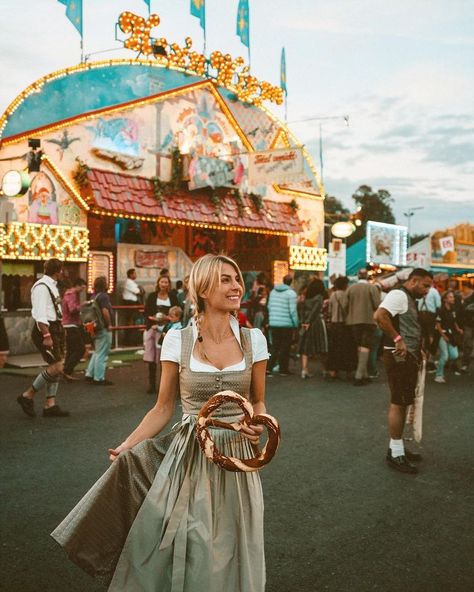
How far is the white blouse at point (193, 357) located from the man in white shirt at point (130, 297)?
563 inches

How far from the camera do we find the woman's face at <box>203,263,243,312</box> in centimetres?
296

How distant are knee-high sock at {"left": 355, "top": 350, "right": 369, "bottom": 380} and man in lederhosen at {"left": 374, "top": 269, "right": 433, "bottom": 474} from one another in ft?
16.5

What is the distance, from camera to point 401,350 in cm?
602

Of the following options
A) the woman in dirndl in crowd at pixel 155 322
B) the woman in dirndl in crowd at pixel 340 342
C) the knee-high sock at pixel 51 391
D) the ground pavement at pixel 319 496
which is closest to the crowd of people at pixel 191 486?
the ground pavement at pixel 319 496

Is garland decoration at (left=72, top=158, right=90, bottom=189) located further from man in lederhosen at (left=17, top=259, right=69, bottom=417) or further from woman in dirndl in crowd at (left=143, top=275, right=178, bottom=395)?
man in lederhosen at (left=17, top=259, right=69, bottom=417)

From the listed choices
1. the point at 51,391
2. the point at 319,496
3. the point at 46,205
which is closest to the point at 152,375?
the point at 51,391

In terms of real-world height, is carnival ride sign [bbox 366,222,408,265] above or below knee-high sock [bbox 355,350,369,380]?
above

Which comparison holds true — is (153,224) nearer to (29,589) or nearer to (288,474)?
(288,474)

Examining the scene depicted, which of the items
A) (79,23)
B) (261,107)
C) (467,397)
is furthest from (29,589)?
(261,107)

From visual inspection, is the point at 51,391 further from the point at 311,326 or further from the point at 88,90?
the point at 88,90

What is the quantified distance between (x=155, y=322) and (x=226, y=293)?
710 centimetres

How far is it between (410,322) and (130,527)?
4107mm

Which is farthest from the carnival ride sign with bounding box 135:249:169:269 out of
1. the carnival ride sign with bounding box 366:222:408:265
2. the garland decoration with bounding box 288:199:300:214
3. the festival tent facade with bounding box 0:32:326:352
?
the carnival ride sign with bounding box 366:222:408:265

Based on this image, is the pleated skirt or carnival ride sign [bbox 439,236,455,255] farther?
carnival ride sign [bbox 439,236,455,255]
